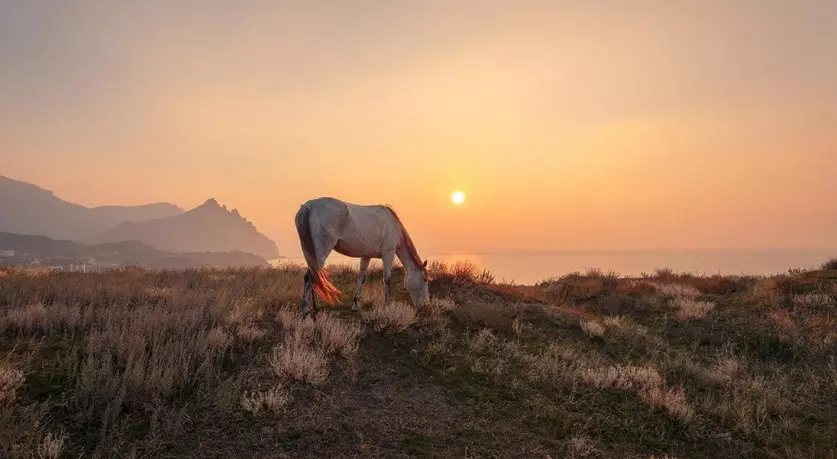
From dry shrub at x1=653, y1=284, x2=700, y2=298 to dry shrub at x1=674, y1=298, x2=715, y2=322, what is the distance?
6.23 feet

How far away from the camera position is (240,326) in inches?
270

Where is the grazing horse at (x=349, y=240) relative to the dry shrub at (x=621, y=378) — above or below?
above

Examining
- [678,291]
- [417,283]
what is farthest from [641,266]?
[417,283]

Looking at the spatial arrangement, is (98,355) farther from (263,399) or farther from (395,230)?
(395,230)

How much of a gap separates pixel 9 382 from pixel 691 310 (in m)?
16.0

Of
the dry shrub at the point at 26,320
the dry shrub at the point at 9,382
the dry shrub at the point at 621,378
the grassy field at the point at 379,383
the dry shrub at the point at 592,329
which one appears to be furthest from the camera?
the dry shrub at the point at 592,329

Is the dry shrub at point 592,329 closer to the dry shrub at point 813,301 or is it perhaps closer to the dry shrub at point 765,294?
the dry shrub at point 765,294

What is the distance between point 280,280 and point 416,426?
27.9ft

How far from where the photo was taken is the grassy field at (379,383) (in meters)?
4.43

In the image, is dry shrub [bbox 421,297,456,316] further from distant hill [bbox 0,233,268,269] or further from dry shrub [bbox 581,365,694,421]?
distant hill [bbox 0,233,268,269]

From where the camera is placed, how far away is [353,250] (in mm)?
9281

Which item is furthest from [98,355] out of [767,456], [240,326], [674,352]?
[674,352]

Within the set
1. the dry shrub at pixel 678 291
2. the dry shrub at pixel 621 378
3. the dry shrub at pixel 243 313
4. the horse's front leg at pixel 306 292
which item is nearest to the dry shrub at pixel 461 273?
the horse's front leg at pixel 306 292

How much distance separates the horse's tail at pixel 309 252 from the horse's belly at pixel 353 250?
0.77m
